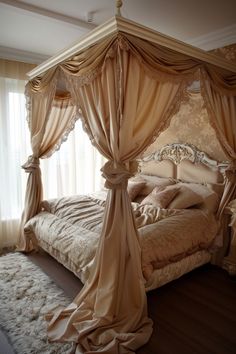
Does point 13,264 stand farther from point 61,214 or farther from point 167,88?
point 167,88

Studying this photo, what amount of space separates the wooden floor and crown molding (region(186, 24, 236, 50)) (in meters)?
2.83

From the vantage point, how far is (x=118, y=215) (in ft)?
7.23

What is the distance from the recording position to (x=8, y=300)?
2561 millimetres

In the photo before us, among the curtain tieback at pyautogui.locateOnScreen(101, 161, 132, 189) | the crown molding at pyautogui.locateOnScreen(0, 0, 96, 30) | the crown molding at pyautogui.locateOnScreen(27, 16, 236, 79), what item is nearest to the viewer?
the crown molding at pyautogui.locateOnScreen(27, 16, 236, 79)

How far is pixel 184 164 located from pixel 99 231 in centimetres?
185

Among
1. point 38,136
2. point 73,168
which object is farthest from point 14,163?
point 73,168

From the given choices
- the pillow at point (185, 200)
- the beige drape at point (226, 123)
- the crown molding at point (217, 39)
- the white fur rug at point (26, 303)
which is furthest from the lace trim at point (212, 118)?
the white fur rug at point (26, 303)

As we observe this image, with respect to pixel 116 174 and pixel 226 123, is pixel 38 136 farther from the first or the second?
pixel 226 123

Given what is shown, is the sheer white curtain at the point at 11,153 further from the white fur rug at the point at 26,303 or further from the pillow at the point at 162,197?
the pillow at the point at 162,197

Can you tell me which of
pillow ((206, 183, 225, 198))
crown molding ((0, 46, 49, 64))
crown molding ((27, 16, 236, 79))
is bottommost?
pillow ((206, 183, 225, 198))

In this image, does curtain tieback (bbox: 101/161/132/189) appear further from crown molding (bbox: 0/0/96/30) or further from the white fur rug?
crown molding (bbox: 0/0/96/30)

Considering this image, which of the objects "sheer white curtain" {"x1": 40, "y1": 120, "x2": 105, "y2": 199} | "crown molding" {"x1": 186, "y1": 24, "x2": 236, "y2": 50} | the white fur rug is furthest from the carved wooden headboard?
the white fur rug

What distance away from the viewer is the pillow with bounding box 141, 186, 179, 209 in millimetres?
3295

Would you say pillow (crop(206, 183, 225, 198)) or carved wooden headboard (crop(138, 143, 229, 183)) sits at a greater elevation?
carved wooden headboard (crop(138, 143, 229, 183))
